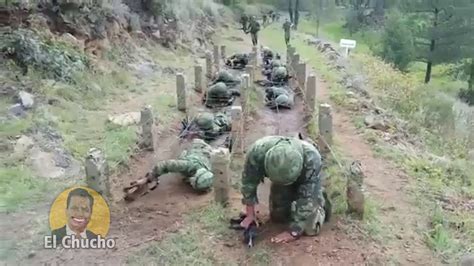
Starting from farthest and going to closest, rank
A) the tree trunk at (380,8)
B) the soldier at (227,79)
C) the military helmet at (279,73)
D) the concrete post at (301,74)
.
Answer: the tree trunk at (380,8)
the military helmet at (279,73)
the soldier at (227,79)
the concrete post at (301,74)

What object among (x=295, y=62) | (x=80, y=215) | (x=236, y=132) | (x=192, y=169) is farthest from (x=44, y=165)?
(x=295, y=62)

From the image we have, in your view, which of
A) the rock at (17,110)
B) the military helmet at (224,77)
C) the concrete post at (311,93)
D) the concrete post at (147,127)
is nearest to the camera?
the concrete post at (147,127)

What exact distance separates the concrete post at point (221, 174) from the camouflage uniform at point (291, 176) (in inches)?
26.8

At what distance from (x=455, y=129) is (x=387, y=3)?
89.5ft

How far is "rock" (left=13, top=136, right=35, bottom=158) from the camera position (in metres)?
6.63

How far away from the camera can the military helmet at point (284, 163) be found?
4285mm

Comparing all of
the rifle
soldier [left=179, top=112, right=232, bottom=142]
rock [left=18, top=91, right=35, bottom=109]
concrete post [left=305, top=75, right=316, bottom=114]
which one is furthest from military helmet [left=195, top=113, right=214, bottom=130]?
the rifle

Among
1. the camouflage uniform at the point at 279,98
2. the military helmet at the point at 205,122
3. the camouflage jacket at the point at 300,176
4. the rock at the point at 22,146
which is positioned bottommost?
the camouflage uniform at the point at 279,98

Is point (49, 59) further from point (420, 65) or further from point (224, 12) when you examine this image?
point (420, 65)

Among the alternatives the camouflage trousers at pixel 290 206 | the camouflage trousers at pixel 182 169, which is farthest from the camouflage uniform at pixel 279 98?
the camouflage trousers at pixel 290 206

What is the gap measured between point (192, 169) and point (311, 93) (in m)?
4.20

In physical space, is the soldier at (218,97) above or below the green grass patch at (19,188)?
below

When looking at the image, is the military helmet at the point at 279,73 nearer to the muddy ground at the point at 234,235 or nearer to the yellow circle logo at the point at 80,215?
the muddy ground at the point at 234,235

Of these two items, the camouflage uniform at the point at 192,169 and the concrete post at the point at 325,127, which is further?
the concrete post at the point at 325,127
